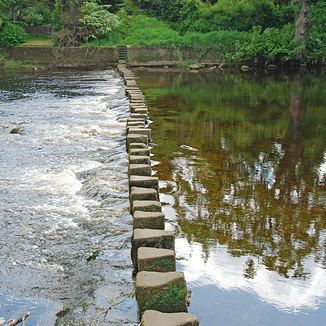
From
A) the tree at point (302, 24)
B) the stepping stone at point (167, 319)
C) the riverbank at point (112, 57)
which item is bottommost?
the stepping stone at point (167, 319)

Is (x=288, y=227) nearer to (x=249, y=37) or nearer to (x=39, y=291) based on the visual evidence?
(x=39, y=291)

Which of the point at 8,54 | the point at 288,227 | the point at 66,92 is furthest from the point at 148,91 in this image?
the point at 8,54

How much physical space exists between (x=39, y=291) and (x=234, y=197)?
11.0ft

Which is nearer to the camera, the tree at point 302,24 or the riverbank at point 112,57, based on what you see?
the tree at point 302,24

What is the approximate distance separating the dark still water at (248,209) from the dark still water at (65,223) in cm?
81

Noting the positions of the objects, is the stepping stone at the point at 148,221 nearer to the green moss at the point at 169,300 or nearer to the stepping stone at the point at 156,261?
the stepping stone at the point at 156,261

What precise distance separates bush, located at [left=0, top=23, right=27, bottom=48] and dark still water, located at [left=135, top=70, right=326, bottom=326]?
23.4 metres

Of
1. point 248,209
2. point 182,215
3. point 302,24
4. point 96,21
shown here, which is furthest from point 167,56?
point 182,215

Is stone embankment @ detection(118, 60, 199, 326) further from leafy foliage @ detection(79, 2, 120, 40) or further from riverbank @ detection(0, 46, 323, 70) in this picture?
leafy foliage @ detection(79, 2, 120, 40)

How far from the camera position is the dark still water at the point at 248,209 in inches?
156

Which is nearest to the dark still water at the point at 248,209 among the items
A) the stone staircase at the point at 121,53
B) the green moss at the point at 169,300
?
the green moss at the point at 169,300

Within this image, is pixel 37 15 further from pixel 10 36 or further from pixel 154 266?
pixel 154 266

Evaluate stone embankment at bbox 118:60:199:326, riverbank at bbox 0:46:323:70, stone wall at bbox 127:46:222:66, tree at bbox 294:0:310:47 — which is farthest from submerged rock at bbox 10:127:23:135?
tree at bbox 294:0:310:47

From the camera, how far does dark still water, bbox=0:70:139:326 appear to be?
3.85 m
